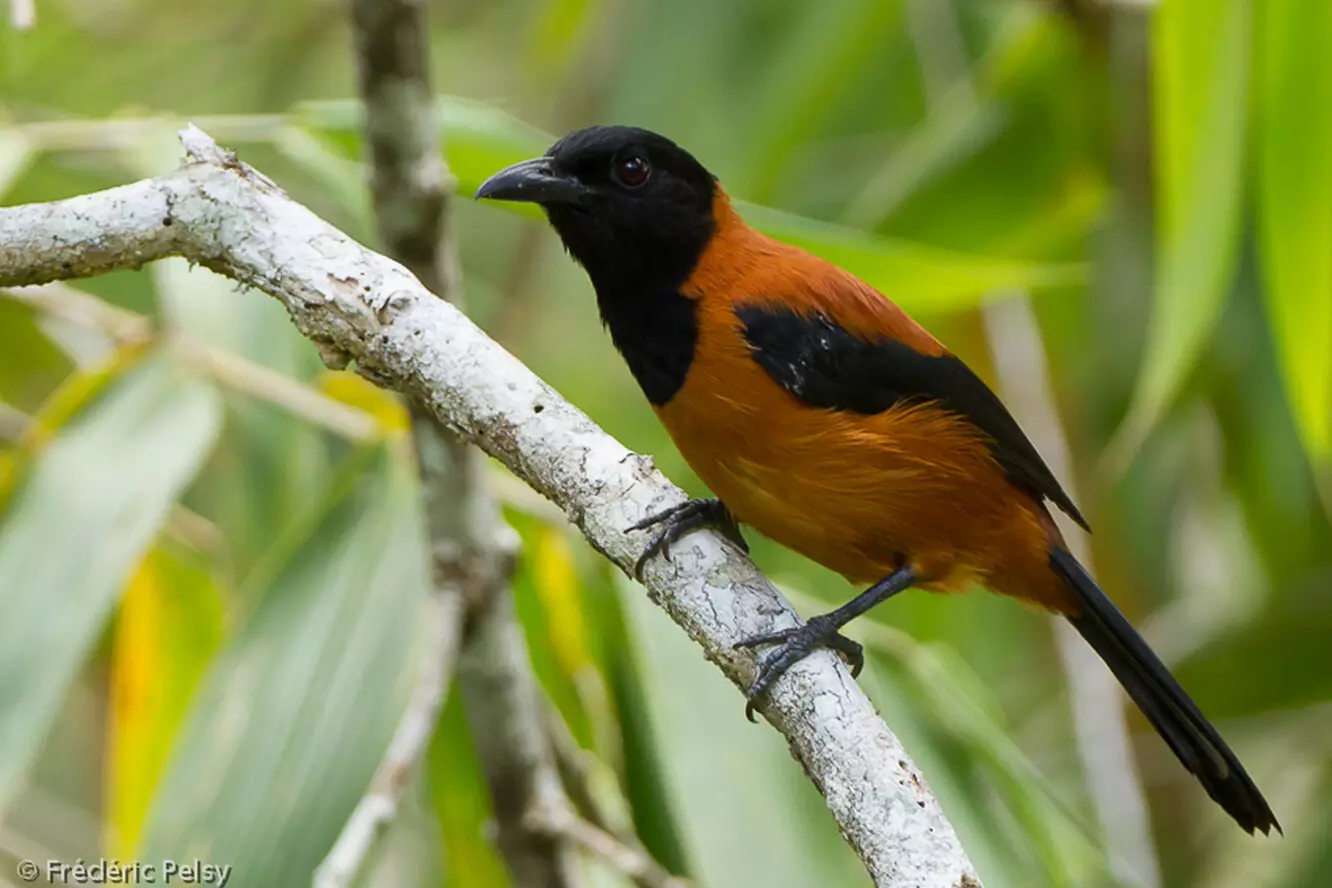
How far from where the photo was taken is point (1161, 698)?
295 cm

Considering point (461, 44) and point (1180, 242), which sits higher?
point (461, 44)

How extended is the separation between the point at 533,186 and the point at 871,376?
70 cm

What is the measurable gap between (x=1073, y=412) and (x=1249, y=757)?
1.55m

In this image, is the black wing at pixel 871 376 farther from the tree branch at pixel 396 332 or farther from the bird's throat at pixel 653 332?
the tree branch at pixel 396 332

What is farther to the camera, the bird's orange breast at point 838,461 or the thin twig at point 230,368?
the thin twig at point 230,368

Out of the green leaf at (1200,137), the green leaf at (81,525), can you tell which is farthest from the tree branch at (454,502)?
the green leaf at (1200,137)

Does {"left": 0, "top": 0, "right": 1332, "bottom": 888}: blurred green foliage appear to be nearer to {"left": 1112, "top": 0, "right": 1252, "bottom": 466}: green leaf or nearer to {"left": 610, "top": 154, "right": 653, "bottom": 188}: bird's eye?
{"left": 1112, "top": 0, "right": 1252, "bottom": 466}: green leaf

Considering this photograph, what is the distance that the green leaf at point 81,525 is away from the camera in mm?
2559

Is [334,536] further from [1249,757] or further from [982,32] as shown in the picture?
[1249,757]

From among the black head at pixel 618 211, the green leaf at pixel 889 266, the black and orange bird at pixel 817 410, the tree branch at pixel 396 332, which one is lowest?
the tree branch at pixel 396 332

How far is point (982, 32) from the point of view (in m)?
5.21

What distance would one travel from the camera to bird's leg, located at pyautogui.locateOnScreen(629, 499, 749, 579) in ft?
6.33

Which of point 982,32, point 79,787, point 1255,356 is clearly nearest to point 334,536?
point 1255,356

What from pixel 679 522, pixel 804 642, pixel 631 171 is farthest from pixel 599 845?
pixel 631 171
